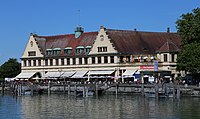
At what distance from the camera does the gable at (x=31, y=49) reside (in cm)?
13188

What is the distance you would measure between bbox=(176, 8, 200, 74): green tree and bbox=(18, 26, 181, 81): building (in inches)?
394

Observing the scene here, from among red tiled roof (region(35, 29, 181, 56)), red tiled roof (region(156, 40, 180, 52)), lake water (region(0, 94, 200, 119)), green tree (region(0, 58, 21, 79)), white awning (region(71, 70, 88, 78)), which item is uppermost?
red tiled roof (region(35, 29, 181, 56))

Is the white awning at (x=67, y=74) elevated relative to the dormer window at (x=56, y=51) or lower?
lower

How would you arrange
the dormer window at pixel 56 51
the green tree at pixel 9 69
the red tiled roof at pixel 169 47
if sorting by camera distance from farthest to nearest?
the green tree at pixel 9 69 → the dormer window at pixel 56 51 → the red tiled roof at pixel 169 47

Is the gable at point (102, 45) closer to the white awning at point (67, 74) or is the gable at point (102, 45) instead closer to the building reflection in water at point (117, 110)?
the white awning at point (67, 74)

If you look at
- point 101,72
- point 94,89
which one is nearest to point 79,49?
point 101,72

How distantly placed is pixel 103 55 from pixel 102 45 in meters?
2.23

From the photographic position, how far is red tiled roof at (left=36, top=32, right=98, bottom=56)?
12588cm

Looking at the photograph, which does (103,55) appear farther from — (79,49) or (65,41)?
(65,41)

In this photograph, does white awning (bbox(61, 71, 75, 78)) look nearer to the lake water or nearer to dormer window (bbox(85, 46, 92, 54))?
dormer window (bbox(85, 46, 92, 54))

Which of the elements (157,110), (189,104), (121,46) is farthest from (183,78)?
(157,110)

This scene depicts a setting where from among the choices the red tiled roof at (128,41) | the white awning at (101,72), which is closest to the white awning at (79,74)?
the white awning at (101,72)

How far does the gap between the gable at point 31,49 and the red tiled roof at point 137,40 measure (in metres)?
20.9

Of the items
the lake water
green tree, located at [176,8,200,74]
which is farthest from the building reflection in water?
green tree, located at [176,8,200,74]
